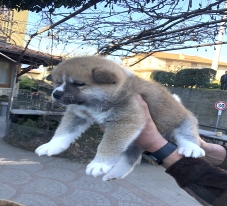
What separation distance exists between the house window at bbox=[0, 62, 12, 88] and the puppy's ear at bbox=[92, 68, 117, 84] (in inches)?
558

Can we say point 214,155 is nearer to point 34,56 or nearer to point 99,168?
point 99,168

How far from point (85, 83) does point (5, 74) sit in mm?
14393

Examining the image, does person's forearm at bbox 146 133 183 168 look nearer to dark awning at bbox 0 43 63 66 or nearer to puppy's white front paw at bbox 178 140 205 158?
puppy's white front paw at bbox 178 140 205 158

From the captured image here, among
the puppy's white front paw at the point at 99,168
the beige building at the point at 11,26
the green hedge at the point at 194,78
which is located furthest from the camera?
A: the green hedge at the point at 194,78

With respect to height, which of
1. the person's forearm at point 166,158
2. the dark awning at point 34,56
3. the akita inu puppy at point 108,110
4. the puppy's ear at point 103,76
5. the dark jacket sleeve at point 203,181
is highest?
the dark awning at point 34,56

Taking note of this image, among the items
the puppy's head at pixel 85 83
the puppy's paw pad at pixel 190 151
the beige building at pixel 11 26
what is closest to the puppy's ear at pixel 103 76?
the puppy's head at pixel 85 83

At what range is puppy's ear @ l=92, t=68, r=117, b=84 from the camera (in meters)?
2.14

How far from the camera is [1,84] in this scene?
49.9 feet

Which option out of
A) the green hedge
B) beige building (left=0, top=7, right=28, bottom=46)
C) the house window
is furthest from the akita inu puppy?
the green hedge

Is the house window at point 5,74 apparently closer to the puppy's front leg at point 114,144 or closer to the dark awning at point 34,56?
the dark awning at point 34,56

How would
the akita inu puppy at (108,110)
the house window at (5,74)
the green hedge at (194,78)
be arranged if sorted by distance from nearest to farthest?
the akita inu puppy at (108,110) → the house window at (5,74) → the green hedge at (194,78)

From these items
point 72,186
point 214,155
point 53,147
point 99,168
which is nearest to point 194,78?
point 72,186

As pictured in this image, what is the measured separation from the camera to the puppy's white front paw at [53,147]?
2223 mm

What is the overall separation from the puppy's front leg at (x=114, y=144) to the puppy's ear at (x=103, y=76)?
32 centimetres
